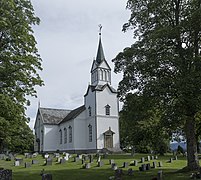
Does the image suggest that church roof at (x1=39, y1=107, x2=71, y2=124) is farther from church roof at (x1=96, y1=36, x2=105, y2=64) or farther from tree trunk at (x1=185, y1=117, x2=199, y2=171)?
tree trunk at (x1=185, y1=117, x2=199, y2=171)

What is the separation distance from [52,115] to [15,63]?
47.2 meters

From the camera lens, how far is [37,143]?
63.3 meters

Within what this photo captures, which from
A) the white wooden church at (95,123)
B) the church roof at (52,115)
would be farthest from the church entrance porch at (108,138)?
the church roof at (52,115)

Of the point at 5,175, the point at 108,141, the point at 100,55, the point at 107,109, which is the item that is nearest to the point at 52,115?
the point at 107,109

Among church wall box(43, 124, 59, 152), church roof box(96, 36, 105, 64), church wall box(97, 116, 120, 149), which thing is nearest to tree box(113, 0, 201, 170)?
church wall box(97, 116, 120, 149)

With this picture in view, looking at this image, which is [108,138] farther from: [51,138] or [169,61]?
[169,61]

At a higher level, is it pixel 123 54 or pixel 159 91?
pixel 123 54

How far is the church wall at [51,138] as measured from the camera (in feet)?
194

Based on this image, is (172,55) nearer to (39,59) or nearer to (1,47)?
(39,59)

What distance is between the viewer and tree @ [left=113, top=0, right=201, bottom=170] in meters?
15.8

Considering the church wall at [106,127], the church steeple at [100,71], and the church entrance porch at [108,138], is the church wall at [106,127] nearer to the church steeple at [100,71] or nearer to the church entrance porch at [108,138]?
the church entrance porch at [108,138]

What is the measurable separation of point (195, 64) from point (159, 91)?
2.62 meters

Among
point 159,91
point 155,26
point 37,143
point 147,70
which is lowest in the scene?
point 37,143

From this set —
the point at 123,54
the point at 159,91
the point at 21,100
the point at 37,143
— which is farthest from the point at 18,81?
the point at 37,143
